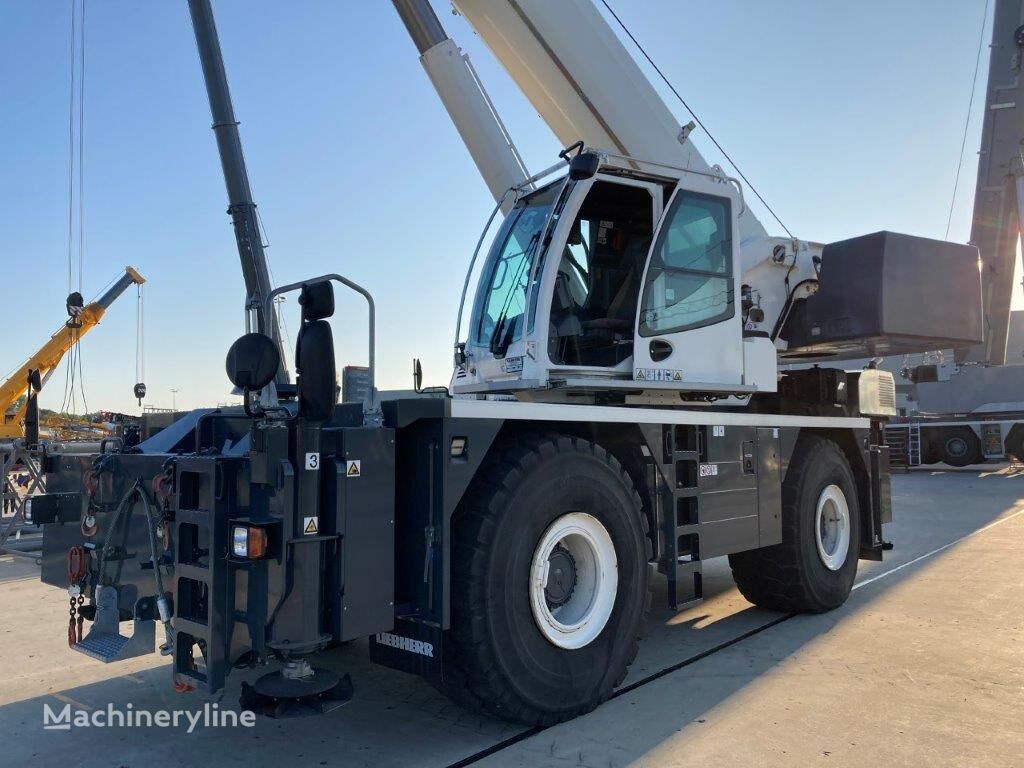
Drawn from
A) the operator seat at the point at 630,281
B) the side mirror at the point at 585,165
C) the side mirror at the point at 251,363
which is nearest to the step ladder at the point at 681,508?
the operator seat at the point at 630,281

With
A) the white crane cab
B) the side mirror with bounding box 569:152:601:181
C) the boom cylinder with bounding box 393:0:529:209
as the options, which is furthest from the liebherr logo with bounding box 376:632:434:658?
the boom cylinder with bounding box 393:0:529:209

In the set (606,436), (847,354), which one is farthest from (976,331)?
(606,436)

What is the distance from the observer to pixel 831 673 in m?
4.88

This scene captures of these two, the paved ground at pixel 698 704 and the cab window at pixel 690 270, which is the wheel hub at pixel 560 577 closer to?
the paved ground at pixel 698 704

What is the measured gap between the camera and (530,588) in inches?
154

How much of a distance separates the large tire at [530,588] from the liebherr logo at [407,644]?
107 millimetres

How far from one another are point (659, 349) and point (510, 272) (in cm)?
121

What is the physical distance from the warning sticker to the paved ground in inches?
72.2

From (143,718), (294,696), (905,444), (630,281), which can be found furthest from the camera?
(905,444)

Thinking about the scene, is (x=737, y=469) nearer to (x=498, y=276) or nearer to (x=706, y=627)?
(x=706, y=627)

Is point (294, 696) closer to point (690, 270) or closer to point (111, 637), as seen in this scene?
point (111, 637)

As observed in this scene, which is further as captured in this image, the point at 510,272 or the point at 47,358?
the point at 47,358

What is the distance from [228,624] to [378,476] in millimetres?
879

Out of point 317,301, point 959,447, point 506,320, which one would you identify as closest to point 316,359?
point 317,301
